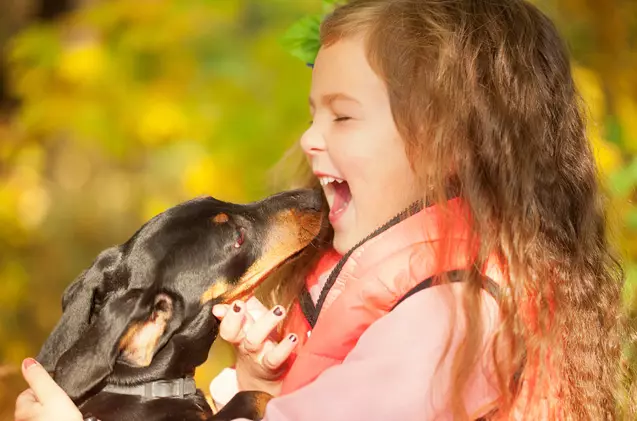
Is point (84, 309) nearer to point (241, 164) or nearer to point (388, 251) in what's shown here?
point (388, 251)

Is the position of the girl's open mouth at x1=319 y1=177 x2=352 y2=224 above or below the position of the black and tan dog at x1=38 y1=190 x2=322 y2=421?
above

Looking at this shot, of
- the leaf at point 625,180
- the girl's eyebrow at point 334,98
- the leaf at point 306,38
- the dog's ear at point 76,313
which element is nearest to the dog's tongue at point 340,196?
the girl's eyebrow at point 334,98

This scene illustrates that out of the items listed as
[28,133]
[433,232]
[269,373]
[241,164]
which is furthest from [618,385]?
[28,133]

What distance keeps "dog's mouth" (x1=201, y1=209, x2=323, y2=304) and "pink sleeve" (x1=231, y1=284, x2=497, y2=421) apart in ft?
1.75

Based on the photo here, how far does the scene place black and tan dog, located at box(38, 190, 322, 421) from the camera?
212cm

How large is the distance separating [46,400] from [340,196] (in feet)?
2.93

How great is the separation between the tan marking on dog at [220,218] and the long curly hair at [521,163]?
23.0 inches

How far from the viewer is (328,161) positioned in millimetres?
2199

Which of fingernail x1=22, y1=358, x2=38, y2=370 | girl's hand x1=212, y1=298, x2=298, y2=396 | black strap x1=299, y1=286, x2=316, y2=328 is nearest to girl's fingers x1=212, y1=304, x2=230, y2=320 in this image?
girl's hand x1=212, y1=298, x2=298, y2=396

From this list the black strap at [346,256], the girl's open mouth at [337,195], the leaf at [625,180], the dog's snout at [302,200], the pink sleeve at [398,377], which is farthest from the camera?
the leaf at [625,180]

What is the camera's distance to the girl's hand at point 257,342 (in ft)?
7.32

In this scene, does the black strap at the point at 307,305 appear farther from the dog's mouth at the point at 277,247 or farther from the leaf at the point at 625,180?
the leaf at the point at 625,180

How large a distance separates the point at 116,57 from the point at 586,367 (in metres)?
3.06

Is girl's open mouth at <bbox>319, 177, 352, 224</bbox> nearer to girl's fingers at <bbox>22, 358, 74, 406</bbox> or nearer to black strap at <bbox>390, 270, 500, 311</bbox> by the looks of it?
black strap at <bbox>390, 270, 500, 311</bbox>
